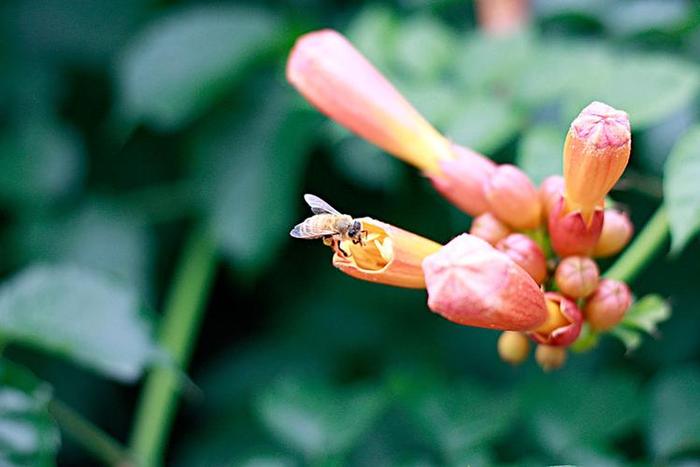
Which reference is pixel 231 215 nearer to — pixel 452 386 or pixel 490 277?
pixel 452 386

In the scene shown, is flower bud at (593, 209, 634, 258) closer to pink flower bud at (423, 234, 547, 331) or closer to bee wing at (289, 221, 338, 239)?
pink flower bud at (423, 234, 547, 331)

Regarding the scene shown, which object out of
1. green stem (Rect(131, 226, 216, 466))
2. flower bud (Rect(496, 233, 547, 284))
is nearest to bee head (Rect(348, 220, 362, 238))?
flower bud (Rect(496, 233, 547, 284))

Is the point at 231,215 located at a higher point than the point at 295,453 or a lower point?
higher

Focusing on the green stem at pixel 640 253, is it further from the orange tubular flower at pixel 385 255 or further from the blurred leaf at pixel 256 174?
the blurred leaf at pixel 256 174

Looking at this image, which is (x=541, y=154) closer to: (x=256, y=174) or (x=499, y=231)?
(x=499, y=231)

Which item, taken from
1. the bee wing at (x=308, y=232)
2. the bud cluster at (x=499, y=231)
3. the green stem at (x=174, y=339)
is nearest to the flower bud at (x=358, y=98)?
the bud cluster at (x=499, y=231)

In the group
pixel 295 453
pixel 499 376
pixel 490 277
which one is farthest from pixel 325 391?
pixel 490 277

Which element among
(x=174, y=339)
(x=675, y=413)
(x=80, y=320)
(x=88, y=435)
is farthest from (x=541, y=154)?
(x=174, y=339)
